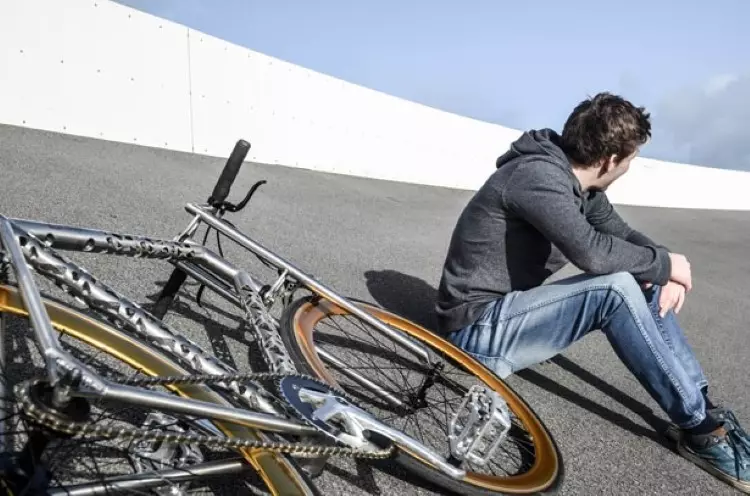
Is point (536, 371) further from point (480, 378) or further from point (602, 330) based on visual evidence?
point (480, 378)

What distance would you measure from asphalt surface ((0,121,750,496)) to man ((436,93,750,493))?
1.24 feet

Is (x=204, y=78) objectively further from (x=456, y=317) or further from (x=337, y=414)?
(x=337, y=414)

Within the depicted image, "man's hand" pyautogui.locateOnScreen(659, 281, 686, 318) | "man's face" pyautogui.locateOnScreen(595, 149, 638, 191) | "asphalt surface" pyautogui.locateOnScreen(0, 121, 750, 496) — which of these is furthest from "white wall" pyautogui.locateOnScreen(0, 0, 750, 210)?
"man's hand" pyautogui.locateOnScreen(659, 281, 686, 318)

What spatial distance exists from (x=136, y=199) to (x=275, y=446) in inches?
164

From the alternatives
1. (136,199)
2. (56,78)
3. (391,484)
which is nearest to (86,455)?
(391,484)

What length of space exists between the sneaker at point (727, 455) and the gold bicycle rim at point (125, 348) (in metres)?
2.13

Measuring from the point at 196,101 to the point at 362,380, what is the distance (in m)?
6.70

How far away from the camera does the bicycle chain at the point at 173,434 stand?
112cm

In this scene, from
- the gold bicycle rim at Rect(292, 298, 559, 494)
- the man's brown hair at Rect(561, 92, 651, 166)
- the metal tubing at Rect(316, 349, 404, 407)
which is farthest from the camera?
the man's brown hair at Rect(561, 92, 651, 166)

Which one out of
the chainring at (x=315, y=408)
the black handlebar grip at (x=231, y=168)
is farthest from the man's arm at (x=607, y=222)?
the chainring at (x=315, y=408)

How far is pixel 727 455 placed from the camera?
2.67m

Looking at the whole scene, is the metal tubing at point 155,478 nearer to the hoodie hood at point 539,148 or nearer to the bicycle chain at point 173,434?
the bicycle chain at point 173,434

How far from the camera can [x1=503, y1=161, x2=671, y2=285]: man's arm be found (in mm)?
2719

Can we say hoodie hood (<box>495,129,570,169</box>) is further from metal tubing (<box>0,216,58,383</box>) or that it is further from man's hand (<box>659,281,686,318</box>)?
metal tubing (<box>0,216,58,383</box>)
